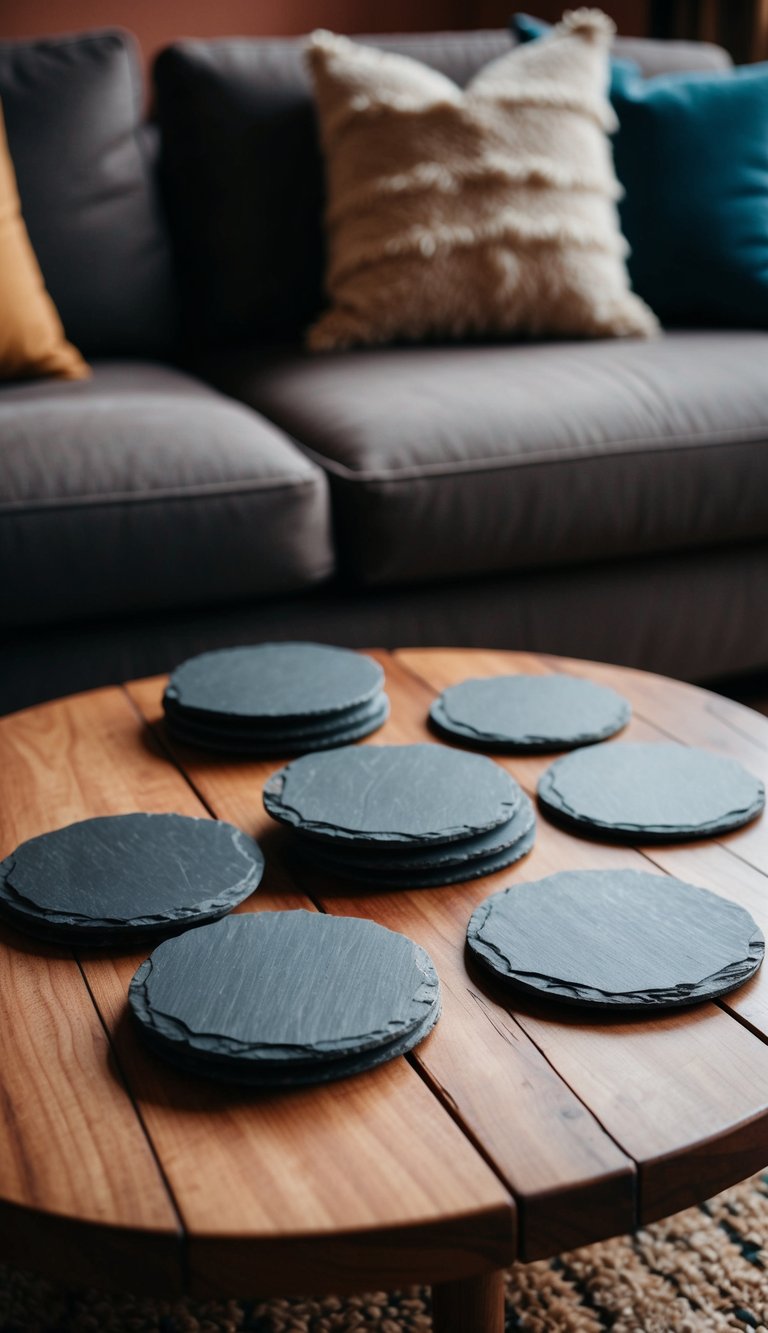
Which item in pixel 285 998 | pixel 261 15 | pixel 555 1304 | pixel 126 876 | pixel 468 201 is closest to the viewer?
pixel 285 998

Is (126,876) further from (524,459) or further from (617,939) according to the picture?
(524,459)

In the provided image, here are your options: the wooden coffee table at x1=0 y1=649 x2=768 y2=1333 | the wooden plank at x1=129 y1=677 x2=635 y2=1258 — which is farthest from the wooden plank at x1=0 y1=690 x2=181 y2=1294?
the wooden plank at x1=129 y1=677 x2=635 y2=1258

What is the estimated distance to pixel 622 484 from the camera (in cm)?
170

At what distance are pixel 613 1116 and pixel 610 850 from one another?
283mm

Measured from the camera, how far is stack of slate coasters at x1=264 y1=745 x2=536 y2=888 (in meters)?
0.83

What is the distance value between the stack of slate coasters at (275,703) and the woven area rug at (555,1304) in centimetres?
42

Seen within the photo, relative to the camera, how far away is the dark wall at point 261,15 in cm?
304

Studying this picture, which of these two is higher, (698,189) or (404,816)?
(698,189)

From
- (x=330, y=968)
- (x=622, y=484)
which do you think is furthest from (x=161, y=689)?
(x=622, y=484)

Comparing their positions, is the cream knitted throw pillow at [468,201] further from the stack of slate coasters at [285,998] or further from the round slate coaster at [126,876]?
the stack of slate coasters at [285,998]

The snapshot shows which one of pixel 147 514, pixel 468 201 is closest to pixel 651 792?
pixel 147 514

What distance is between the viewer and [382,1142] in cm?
59

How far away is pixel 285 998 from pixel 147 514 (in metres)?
0.94

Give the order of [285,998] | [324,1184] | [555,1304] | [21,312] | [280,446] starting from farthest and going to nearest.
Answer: [21,312], [280,446], [555,1304], [285,998], [324,1184]
